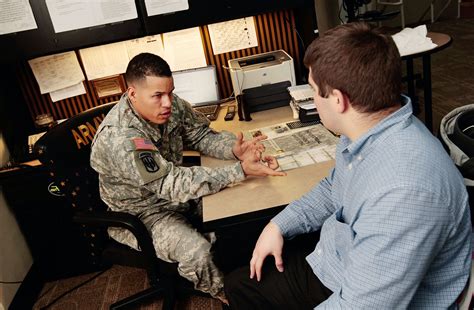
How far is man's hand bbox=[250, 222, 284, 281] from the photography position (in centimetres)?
138

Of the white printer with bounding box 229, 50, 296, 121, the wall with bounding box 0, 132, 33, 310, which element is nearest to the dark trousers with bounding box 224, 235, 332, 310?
the white printer with bounding box 229, 50, 296, 121

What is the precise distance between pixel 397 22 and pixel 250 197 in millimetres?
6416

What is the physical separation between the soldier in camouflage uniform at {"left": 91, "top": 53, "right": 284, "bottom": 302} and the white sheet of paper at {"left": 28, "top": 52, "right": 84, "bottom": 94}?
0.80 meters

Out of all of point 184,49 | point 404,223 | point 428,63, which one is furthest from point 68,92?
point 428,63

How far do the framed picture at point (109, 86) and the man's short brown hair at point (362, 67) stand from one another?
5.79 feet

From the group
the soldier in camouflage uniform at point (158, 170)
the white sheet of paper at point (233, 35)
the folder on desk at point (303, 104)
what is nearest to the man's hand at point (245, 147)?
the soldier in camouflage uniform at point (158, 170)

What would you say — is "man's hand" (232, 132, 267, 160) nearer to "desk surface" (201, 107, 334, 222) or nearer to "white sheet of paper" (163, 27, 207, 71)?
"desk surface" (201, 107, 334, 222)

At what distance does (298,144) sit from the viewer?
183cm

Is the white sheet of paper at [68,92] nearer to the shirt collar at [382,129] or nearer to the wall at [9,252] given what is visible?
the wall at [9,252]

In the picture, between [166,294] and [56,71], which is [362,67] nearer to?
[166,294]

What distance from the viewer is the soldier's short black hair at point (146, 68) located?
1.74 meters

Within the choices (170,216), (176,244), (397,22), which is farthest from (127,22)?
(397,22)

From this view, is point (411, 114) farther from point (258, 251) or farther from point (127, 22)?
point (127, 22)

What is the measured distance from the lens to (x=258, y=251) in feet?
4.58
